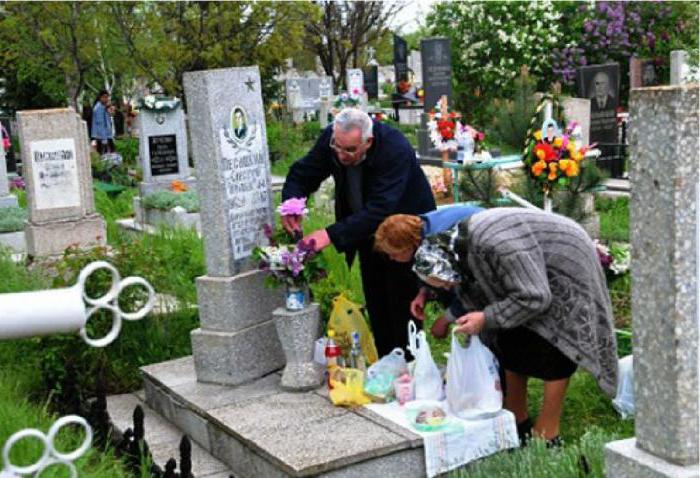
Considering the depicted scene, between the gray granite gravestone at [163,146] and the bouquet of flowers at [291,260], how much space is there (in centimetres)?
877

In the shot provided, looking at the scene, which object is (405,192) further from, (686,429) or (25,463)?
(686,429)

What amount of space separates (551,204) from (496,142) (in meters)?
8.60

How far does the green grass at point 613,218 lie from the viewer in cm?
975

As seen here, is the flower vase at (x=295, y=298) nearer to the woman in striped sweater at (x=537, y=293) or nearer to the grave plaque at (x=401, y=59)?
the woman in striped sweater at (x=537, y=293)

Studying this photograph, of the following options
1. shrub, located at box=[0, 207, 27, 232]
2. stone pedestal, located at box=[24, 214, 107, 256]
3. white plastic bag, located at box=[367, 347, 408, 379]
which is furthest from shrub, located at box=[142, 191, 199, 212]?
white plastic bag, located at box=[367, 347, 408, 379]

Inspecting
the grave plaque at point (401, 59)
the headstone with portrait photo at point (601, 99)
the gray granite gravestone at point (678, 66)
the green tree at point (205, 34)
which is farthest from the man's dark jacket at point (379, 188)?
the grave plaque at point (401, 59)

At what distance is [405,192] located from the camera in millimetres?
5645

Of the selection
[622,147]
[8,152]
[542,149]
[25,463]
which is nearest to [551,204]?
[542,149]

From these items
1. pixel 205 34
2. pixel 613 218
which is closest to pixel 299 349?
pixel 613 218

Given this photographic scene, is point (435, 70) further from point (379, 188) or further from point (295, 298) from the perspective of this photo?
point (295, 298)

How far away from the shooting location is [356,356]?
18.1ft

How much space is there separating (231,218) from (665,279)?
3309mm

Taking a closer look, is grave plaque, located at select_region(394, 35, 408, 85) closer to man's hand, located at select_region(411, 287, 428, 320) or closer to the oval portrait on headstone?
the oval portrait on headstone

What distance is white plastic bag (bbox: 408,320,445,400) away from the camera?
4.99 meters
